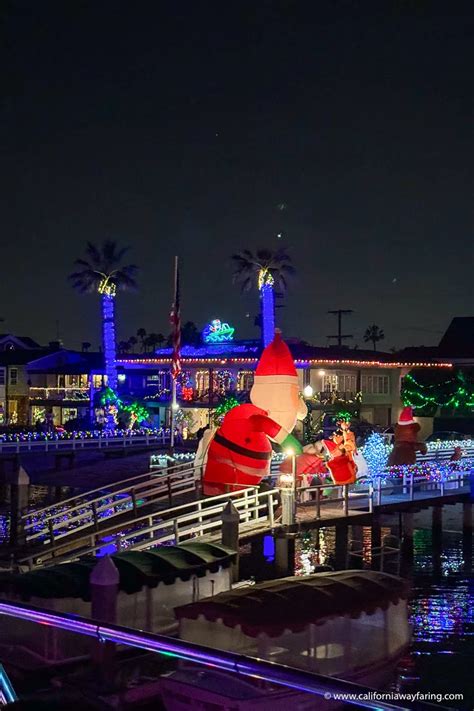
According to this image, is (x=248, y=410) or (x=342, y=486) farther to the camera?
(x=342, y=486)

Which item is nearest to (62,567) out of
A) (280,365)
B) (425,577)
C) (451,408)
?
(280,365)

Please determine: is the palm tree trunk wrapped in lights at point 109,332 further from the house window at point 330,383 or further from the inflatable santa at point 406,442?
the inflatable santa at point 406,442

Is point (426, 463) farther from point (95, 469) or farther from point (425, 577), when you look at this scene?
point (95, 469)

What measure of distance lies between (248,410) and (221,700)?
1156 cm

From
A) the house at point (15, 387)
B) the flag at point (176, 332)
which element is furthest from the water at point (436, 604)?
the house at point (15, 387)

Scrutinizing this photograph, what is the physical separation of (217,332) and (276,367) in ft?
141

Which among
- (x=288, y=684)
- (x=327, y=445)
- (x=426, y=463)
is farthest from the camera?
(x=426, y=463)

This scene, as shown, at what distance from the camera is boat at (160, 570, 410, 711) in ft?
40.6

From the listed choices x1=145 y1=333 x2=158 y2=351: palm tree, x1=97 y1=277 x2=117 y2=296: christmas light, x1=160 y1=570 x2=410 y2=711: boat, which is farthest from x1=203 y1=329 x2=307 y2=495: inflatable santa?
x1=145 y1=333 x2=158 y2=351: palm tree

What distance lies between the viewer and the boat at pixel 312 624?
40.6ft

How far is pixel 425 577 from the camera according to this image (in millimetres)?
26000

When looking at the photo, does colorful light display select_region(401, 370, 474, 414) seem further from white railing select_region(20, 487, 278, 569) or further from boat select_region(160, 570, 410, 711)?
boat select_region(160, 570, 410, 711)

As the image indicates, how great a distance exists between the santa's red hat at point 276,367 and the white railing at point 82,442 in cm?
2525

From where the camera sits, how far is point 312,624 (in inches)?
499
